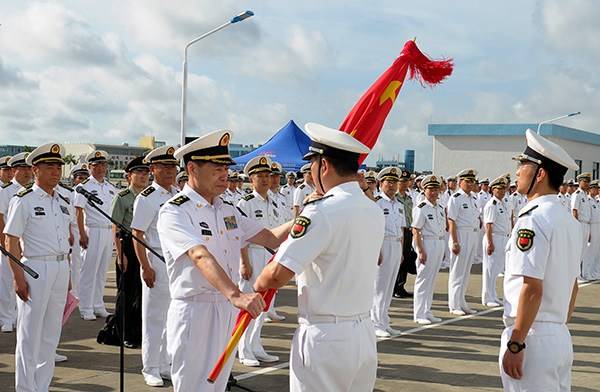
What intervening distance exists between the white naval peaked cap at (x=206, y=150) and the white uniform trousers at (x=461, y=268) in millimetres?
8050

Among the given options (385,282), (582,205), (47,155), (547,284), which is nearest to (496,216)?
(385,282)

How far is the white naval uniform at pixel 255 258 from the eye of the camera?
7785 millimetres

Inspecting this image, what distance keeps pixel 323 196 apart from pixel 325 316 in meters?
0.61

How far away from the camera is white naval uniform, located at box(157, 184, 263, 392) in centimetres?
420

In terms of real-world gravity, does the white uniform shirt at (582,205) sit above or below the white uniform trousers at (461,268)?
above

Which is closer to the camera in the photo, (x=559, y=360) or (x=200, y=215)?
(x=559, y=360)

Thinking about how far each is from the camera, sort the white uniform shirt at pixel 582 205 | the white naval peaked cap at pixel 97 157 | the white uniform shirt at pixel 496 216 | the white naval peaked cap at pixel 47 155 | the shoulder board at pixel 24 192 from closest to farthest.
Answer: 1. the shoulder board at pixel 24 192
2. the white naval peaked cap at pixel 47 155
3. the white naval peaked cap at pixel 97 157
4. the white uniform shirt at pixel 496 216
5. the white uniform shirt at pixel 582 205

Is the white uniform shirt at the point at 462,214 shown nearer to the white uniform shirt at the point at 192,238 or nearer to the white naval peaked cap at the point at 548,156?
the white naval peaked cap at the point at 548,156

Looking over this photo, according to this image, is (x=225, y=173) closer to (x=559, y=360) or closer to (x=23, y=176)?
(x=559, y=360)

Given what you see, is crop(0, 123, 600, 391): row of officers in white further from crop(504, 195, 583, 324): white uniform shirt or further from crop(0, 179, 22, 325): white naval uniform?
crop(0, 179, 22, 325): white naval uniform

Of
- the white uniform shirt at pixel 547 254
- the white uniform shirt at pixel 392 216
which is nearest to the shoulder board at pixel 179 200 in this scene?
the white uniform shirt at pixel 547 254

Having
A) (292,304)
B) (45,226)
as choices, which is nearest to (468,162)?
(292,304)

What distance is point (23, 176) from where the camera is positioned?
1024 centimetres

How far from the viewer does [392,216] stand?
34.1 feet
